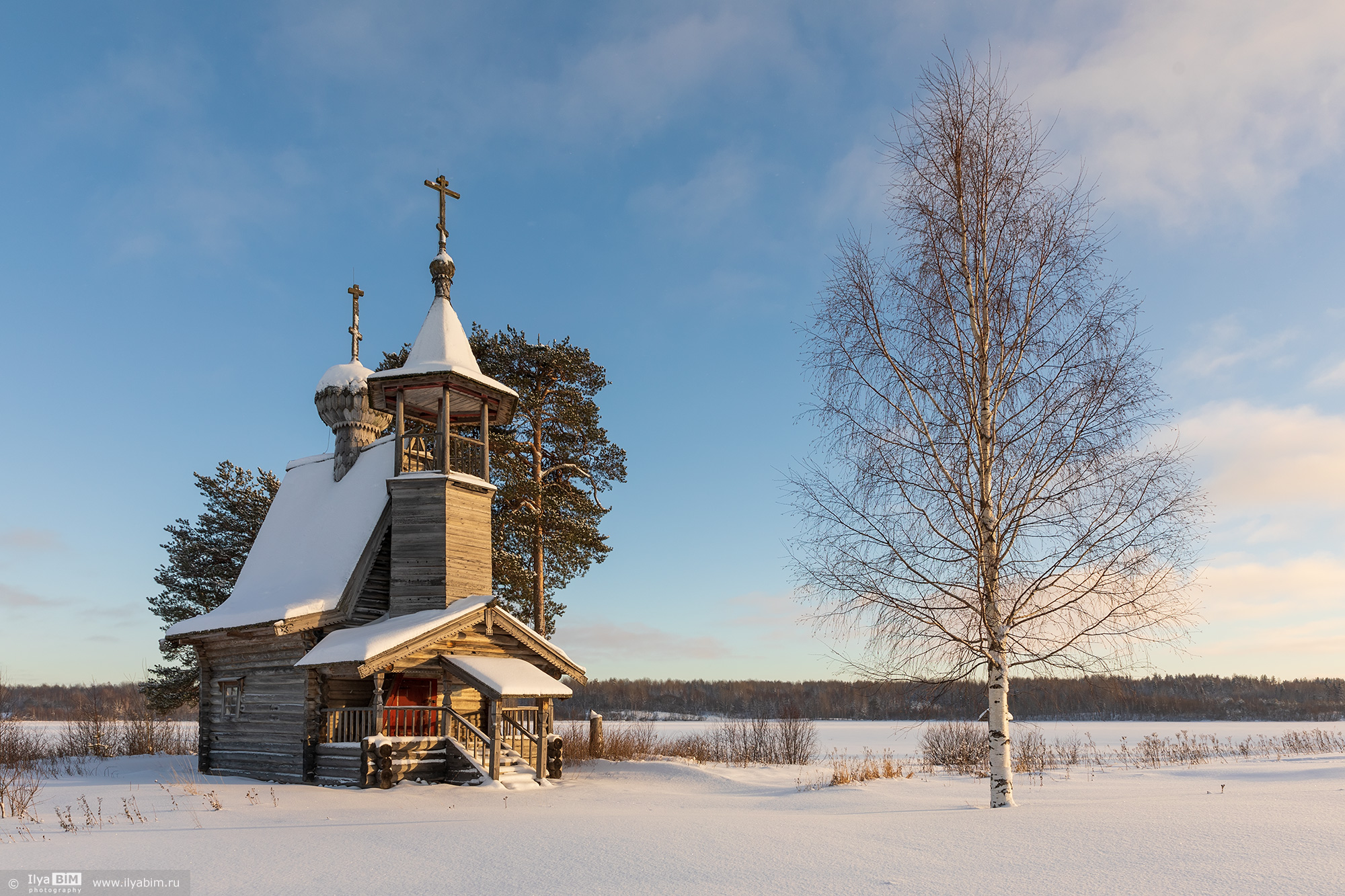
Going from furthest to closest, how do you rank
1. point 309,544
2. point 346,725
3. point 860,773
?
point 309,544 < point 860,773 < point 346,725

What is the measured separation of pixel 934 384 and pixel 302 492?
1926 cm

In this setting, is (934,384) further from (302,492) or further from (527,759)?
(302,492)

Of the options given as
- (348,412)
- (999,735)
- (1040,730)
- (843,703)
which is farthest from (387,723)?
(843,703)

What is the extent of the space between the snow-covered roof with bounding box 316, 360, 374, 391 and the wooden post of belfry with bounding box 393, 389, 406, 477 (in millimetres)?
5386

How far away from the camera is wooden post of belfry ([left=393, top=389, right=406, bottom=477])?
2028cm

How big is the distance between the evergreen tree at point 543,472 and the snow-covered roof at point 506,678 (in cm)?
734

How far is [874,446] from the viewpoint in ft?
40.9

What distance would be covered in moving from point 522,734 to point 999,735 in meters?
11.0

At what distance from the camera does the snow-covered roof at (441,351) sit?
2017cm

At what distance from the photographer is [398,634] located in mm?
16969

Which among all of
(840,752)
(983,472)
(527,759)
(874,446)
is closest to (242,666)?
(527,759)

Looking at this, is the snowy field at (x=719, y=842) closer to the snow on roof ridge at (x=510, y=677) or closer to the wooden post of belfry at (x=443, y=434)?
the snow on roof ridge at (x=510, y=677)

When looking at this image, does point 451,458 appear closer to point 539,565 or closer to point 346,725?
point 539,565

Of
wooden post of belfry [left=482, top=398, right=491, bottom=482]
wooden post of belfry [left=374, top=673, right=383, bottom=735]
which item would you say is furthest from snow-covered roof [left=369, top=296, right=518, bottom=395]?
wooden post of belfry [left=374, top=673, right=383, bottom=735]
